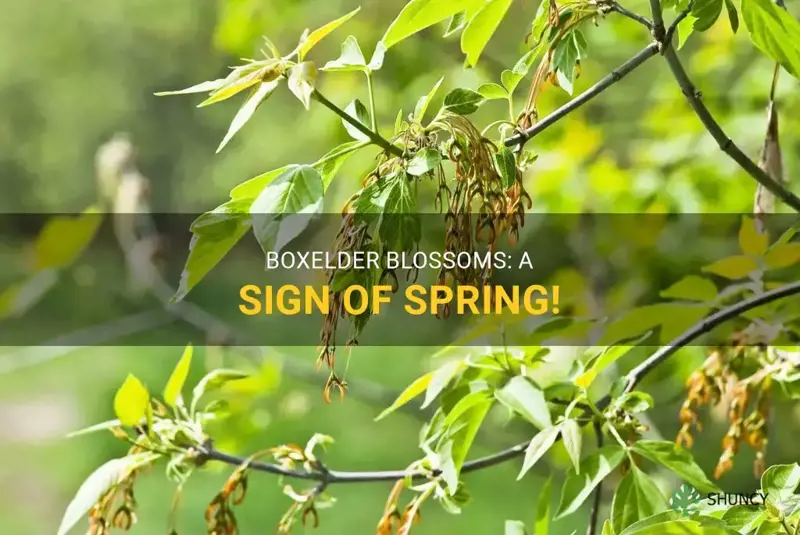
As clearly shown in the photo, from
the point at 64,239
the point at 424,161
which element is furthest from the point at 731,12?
the point at 64,239

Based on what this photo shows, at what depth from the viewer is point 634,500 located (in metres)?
0.31

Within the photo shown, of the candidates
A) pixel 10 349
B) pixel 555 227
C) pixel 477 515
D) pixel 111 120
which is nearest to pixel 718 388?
pixel 555 227

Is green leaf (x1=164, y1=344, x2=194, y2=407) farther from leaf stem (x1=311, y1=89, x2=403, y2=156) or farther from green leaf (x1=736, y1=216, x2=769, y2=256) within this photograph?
green leaf (x1=736, y1=216, x2=769, y2=256)

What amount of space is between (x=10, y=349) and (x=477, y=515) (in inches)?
→ 35.3

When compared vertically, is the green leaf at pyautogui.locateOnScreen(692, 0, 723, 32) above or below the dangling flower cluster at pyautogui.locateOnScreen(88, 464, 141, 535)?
above

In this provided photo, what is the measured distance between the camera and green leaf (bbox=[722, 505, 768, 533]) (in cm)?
25

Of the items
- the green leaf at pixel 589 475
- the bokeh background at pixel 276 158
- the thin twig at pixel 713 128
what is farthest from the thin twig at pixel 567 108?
the bokeh background at pixel 276 158

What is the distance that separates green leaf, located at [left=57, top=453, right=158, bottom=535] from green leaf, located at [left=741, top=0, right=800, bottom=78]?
0.94 feet

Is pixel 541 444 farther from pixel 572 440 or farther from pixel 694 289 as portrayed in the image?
pixel 694 289

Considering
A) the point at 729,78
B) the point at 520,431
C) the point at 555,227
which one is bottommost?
the point at 520,431

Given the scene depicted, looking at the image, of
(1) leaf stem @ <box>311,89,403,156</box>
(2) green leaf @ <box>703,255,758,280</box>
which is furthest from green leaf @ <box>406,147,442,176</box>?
(2) green leaf @ <box>703,255,758,280</box>

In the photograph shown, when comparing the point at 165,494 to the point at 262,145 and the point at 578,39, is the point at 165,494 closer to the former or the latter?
the point at 262,145

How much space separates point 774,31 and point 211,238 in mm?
196

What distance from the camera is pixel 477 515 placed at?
3.82 ft
